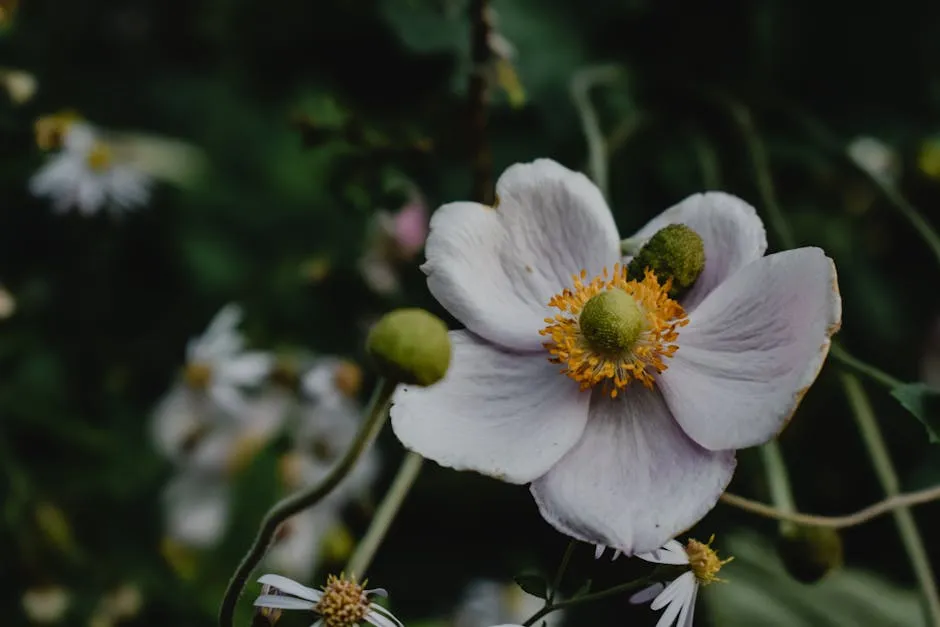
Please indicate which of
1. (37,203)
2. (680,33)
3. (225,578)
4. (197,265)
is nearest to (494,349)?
(225,578)

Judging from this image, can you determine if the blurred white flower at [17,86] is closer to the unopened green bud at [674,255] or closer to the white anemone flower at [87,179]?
the white anemone flower at [87,179]

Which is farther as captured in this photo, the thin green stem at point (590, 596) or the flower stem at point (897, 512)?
the flower stem at point (897, 512)

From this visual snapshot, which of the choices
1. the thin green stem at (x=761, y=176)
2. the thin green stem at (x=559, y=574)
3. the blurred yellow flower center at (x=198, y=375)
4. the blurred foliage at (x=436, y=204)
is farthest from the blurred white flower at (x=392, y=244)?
the thin green stem at (x=559, y=574)

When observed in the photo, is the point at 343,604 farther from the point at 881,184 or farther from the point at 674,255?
the point at 881,184

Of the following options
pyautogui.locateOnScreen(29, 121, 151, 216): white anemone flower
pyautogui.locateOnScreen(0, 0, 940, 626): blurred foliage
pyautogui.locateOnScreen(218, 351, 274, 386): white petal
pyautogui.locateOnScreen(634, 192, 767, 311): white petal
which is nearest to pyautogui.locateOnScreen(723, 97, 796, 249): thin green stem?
pyautogui.locateOnScreen(0, 0, 940, 626): blurred foliage

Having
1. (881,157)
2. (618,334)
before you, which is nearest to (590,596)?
(618,334)

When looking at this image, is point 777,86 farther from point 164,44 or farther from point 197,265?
point 164,44

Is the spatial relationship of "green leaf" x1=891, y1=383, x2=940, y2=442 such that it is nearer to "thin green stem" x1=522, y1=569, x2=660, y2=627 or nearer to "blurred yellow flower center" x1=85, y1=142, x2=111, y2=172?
"thin green stem" x1=522, y1=569, x2=660, y2=627
